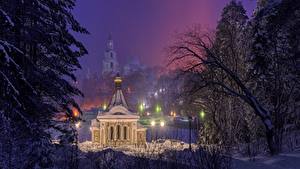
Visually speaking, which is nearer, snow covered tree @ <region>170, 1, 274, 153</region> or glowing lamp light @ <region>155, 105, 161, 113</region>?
snow covered tree @ <region>170, 1, 274, 153</region>

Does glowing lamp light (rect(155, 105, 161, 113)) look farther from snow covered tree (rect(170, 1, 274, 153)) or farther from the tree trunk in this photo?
the tree trunk

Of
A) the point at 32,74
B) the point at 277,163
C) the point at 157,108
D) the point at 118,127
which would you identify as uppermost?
the point at 157,108

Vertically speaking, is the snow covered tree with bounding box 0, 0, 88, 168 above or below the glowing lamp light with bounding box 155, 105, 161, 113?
below

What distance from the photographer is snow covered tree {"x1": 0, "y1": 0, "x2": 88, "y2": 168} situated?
10.4 meters

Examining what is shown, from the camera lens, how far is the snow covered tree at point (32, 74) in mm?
10383

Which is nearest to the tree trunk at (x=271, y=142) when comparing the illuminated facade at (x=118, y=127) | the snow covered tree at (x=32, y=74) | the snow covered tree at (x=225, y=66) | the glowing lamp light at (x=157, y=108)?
the snow covered tree at (x=225, y=66)

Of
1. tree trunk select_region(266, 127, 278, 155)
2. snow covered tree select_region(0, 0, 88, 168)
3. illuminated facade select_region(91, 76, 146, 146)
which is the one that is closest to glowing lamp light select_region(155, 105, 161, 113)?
illuminated facade select_region(91, 76, 146, 146)

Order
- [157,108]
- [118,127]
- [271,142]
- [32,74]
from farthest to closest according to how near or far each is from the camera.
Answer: [157,108], [118,127], [271,142], [32,74]

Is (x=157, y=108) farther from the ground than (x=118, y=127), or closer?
farther from the ground

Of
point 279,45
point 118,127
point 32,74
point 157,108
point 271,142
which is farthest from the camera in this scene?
point 157,108

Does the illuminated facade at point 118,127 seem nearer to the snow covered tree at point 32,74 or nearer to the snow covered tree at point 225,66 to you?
the snow covered tree at point 225,66

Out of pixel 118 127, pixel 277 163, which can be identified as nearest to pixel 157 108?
pixel 118 127

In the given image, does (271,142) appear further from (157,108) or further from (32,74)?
(157,108)

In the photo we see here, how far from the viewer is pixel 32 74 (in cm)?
1262
